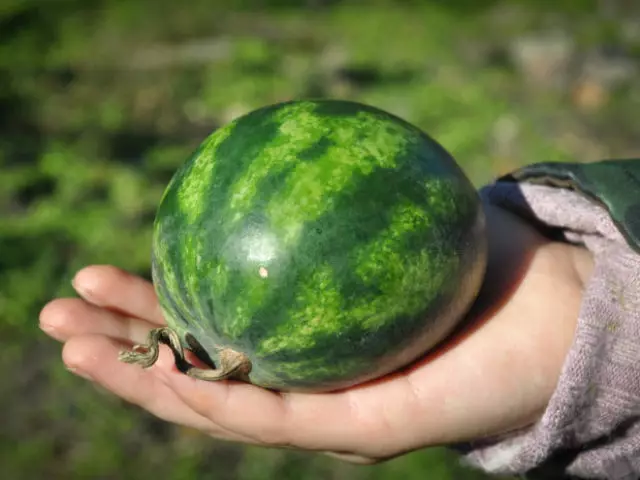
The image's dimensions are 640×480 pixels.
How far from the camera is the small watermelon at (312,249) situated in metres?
2.04

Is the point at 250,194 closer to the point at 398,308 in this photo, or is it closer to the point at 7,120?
the point at 398,308

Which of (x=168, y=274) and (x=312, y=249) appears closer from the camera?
(x=312, y=249)

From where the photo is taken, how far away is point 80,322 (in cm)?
267

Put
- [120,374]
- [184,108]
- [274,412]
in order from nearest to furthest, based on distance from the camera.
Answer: [274,412] < [120,374] < [184,108]

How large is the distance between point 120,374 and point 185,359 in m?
0.36

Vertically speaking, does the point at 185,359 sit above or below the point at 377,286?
below

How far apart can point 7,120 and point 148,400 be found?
5.55 metres

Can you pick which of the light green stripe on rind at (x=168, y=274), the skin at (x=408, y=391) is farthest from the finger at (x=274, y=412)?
the light green stripe on rind at (x=168, y=274)

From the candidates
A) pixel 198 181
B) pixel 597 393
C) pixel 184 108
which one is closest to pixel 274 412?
pixel 198 181

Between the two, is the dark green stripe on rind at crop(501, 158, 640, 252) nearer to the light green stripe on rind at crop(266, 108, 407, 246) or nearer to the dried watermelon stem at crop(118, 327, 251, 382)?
the light green stripe on rind at crop(266, 108, 407, 246)

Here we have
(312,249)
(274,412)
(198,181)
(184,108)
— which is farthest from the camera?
(184,108)

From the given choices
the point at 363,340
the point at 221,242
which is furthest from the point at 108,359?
the point at 363,340

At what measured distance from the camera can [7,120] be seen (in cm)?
711

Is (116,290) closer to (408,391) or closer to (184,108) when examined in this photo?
(408,391)
